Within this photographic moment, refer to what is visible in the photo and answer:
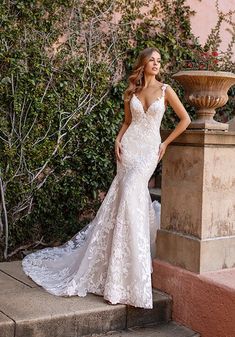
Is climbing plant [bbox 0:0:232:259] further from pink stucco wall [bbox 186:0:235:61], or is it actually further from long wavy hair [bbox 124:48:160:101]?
long wavy hair [bbox 124:48:160:101]

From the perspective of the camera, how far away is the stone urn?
4047 mm

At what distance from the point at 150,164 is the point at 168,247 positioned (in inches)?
26.3

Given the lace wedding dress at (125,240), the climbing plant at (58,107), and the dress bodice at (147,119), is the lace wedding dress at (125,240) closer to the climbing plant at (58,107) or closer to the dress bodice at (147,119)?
the dress bodice at (147,119)

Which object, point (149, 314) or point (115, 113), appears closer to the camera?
point (149, 314)

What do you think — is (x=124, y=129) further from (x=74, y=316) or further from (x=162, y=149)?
(x=74, y=316)

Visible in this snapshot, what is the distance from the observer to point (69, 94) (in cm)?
602

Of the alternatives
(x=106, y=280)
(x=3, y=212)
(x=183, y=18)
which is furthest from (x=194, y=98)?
(x=183, y=18)

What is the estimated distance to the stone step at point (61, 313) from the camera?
135 inches

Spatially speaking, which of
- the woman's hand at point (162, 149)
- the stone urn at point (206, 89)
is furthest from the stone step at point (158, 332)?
the stone urn at point (206, 89)

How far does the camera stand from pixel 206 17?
23.8 ft

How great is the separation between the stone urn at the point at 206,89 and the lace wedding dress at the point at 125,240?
22cm

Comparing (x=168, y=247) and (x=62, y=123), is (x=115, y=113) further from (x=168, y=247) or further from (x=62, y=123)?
(x=168, y=247)

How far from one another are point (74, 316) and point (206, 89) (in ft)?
6.42

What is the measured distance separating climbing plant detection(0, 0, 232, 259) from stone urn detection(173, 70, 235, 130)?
6.98 feet
